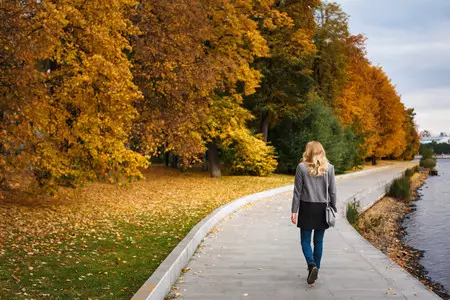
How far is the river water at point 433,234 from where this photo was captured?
1141 centimetres

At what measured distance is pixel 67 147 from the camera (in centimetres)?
1352

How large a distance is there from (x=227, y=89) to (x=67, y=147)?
45.5 ft

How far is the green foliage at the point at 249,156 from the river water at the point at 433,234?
8297 mm

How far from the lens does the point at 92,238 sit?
1021 cm

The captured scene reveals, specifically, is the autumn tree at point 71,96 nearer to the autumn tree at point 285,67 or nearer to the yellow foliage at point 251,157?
the yellow foliage at point 251,157

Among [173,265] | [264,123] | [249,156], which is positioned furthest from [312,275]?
[264,123]

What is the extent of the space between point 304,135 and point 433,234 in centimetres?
1654

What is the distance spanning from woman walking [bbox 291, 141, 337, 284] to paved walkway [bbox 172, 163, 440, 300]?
0.55 m

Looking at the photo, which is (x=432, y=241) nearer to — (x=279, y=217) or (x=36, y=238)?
(x=279, y=217)

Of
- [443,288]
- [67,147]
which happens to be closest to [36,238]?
[67,147]

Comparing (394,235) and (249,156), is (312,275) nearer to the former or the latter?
(394,235)

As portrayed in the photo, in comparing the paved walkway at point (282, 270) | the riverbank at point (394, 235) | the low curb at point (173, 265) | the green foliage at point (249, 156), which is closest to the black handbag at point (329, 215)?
the paved walkway at point (282, 270)

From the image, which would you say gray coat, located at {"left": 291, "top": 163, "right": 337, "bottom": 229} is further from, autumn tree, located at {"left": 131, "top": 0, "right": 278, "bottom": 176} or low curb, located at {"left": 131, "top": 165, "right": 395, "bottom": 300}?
autumn tree, located at {"left": 131, "top": 0, "right": 278, "bottom": 176}

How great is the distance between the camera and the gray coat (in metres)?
6.89
